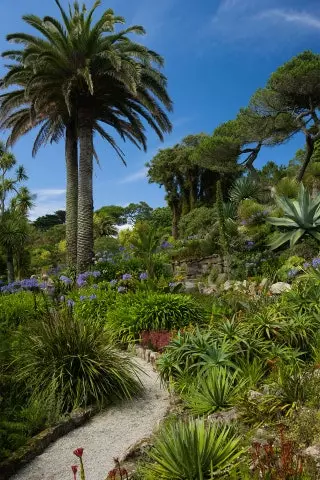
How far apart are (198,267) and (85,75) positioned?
21.0ft

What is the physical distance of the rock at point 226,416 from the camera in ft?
12.0

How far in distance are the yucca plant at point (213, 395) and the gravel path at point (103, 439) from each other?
0.48 metres

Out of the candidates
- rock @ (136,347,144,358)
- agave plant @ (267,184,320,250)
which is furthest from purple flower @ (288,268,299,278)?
rock @ (136,347,144,358)

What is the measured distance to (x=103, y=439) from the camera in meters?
4.29

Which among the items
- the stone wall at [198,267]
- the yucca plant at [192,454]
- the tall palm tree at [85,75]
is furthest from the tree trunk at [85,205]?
the yucca plant at [192,454]

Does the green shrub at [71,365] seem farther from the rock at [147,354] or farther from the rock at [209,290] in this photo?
the rock at [209,290]

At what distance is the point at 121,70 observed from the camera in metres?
13.8

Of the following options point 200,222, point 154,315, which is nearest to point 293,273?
point 154,315

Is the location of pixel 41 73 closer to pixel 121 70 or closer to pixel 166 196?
pixel 121 70

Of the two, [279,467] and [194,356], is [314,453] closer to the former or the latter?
[279,467]

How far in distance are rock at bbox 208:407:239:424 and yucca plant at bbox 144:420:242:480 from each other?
48cm

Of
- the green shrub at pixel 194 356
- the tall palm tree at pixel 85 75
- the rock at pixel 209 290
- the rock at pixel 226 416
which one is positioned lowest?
the rock at pixel 226 416

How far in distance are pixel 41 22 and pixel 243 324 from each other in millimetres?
12945

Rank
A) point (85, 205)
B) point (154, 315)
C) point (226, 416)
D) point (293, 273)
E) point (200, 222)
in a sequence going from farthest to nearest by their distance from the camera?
point (200, 222)
point (85, 205)
point (293, 273)
point (154, 315)
point (226, 416)
